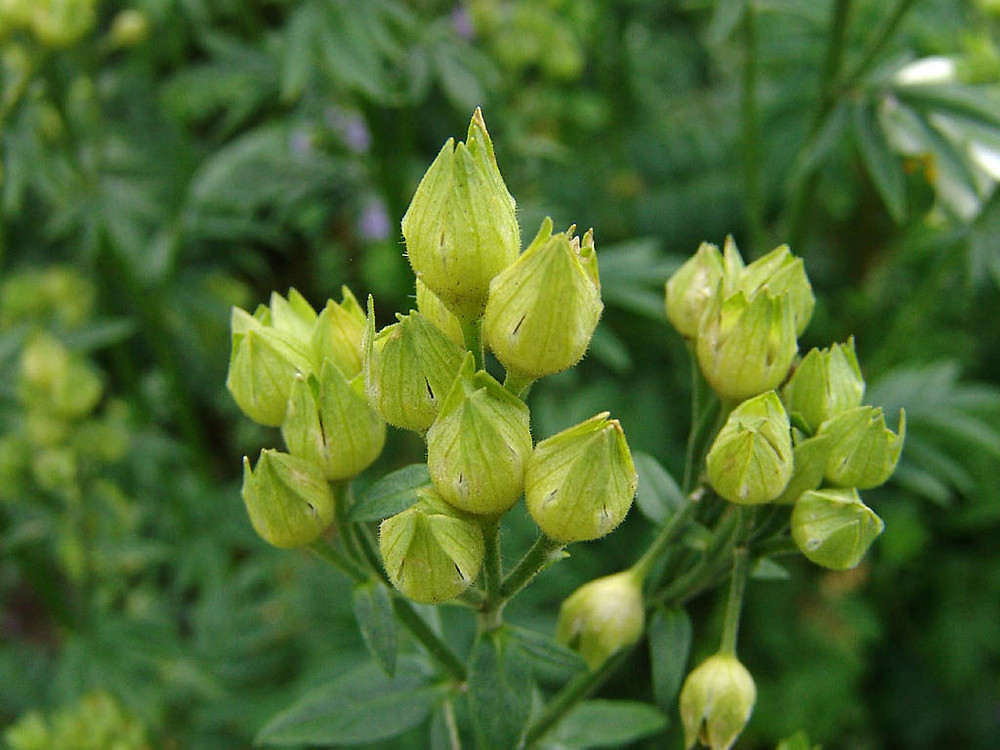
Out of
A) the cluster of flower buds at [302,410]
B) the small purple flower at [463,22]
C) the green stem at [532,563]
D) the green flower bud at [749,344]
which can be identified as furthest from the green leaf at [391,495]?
the small purple flower at [463,22]

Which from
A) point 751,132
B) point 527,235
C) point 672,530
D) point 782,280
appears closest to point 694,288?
point 782,280

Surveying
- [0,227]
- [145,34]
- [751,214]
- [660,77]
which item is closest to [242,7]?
[145,34]

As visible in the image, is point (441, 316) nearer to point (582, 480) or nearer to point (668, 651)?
point (582, 480)

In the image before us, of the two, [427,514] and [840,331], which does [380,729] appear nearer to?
[427,514]

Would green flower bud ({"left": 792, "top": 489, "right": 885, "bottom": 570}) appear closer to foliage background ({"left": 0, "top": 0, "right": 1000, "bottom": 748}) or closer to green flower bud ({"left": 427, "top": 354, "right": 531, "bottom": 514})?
green flower bud ({"left": 427, "top": 354, "right": 531, "bottom": 514})

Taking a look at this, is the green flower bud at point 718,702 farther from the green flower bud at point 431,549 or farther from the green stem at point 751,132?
the green stem at point 751,132

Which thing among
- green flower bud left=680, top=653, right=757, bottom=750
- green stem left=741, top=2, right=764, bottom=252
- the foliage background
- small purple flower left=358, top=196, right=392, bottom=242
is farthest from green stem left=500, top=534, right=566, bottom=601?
small purple flower left=358, top=196, right=392, bottom=242
